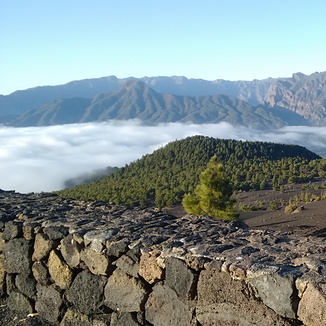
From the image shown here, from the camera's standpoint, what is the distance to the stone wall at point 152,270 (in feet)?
14.2

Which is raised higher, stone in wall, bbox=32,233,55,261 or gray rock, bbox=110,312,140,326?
stone in wall, bbox=32,233,55,261

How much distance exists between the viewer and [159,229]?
618 cm

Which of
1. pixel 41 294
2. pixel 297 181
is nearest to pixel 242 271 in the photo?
pixel 41 294

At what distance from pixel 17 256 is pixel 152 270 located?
2.55 metres

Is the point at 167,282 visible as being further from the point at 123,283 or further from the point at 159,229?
the point at 159,229

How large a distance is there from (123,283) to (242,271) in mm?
1668

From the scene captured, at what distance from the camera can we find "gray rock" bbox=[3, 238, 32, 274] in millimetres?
6648

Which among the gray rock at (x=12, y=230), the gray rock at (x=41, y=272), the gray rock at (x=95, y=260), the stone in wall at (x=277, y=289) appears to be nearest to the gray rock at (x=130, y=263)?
the gray rock at (x=95, y=260)

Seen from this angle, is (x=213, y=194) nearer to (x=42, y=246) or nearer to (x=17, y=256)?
(x=17, y=256)

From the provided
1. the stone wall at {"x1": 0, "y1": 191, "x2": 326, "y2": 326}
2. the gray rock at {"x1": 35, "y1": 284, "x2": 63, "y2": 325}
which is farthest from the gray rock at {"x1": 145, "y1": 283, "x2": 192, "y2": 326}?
the gray rock at {"x1": 35, "y1": 284, "x2": 63, "y2": 325}

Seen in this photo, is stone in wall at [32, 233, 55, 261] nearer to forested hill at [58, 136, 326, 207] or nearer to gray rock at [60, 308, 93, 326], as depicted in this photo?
gray rock at [60, 308, 93, 326]

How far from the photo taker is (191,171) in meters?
87.4

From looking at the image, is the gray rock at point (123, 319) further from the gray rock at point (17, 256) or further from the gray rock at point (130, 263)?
the gray rock at point (17, 256)

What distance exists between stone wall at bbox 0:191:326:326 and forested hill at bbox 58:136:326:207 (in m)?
55.1
